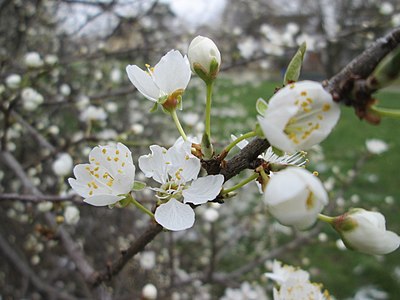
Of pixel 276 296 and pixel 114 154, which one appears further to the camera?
pixel 276 296

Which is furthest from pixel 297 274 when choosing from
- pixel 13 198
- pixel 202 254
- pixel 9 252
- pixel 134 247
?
pixel 202 254

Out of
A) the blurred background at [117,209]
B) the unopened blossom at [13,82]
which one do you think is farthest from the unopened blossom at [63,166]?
the unopened blossom at [13,82]

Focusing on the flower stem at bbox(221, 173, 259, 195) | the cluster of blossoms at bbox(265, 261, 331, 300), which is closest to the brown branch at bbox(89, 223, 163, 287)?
the flower stem at bbox(221, 173, 259, 195)

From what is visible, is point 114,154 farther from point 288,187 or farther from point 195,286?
point 195,286

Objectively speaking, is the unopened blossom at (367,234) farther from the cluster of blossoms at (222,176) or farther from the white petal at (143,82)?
the white petal at (143,82)

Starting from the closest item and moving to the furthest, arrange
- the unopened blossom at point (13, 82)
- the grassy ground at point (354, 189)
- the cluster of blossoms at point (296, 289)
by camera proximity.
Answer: the cluster of blossoms at point (296, 289)
the unopened blossom at point (13, 82)
the grassy ground at point (354, 189)

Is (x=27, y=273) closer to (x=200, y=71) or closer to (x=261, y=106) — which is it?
(x=200, y=71)

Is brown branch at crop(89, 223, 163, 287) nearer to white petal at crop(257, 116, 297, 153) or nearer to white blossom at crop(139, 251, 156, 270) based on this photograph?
white petal at crop(257, 116, 297, 153)
